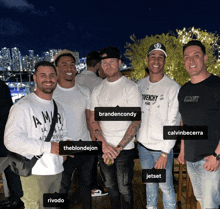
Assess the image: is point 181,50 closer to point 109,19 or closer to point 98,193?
point 98,193

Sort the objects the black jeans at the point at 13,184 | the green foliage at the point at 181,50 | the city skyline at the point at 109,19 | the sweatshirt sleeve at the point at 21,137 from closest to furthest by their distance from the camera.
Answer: the sweatshirt sleeve at the point at 21,137 < the black jeans at the point at 13,184 < the green foliage at the point at 181,50 < the city skyline at the point at 109,19

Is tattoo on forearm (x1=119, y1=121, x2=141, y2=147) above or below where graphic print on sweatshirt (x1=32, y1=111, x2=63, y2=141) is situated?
below

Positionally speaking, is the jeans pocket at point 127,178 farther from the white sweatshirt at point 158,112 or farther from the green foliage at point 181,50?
the green foliage at point 181,50

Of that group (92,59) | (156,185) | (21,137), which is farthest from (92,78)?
(156,185)

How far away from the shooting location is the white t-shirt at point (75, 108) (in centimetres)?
245

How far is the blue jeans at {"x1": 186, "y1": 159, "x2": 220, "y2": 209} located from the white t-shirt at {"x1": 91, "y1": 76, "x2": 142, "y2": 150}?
0.83 meters

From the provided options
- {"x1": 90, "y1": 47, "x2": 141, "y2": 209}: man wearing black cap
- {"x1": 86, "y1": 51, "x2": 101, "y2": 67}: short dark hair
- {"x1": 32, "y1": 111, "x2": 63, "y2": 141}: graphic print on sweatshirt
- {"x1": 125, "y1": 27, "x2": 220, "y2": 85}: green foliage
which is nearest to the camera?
{"x1": 32, "y1": 111, "x2": 63, "y2": 141}: graphic print on sweatshirt

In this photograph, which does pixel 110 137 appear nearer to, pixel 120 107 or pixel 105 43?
pixel 120 107

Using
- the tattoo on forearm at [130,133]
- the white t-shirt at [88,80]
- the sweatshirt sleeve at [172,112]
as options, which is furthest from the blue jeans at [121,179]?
the white t-shirt at [88,80]

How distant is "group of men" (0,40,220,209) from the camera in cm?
176

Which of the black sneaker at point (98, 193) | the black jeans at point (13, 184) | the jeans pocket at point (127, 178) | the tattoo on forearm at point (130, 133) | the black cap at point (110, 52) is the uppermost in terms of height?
the black cap at point (110, 52)

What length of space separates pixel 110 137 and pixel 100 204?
1.61 meters

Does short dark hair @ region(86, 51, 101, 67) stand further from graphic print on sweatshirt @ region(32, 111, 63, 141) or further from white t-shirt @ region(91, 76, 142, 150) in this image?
graphic print on sweatshirt @ region(32, 111, 63, 141)

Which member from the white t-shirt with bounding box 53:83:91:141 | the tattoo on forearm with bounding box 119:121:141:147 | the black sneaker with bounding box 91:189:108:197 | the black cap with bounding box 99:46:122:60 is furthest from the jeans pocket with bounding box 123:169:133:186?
the black cap with bounding box 99:46:122:60
